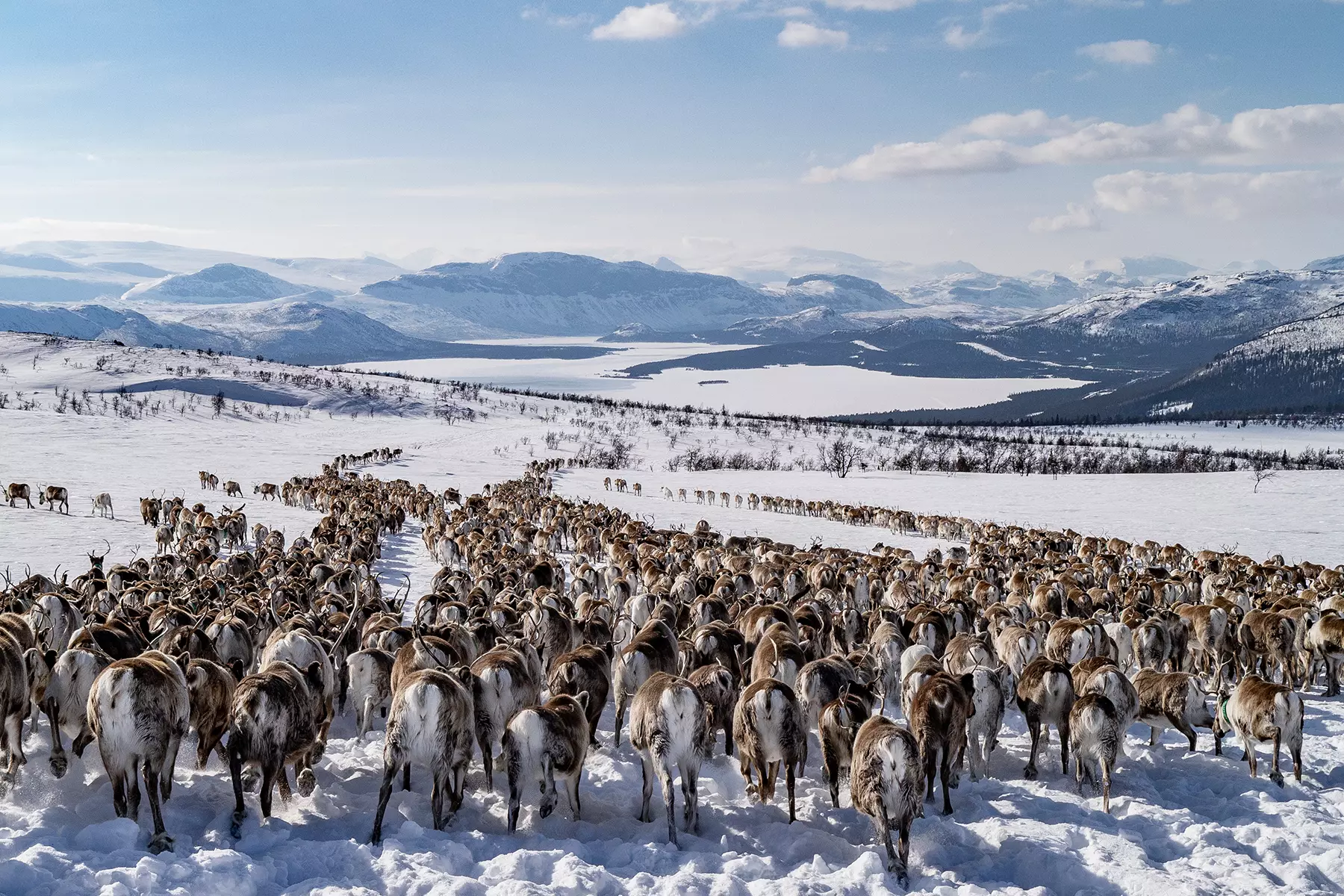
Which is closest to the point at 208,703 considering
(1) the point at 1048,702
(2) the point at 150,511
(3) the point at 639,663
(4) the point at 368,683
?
(4) the point at 368,683

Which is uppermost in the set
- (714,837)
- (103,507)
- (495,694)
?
(495,694)

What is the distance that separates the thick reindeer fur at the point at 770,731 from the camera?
9.05 m

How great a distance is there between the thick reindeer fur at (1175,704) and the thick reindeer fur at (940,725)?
10.6 ft

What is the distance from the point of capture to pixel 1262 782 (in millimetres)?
10227

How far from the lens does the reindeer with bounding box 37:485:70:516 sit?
33031mm

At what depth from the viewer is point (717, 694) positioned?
10625 mm

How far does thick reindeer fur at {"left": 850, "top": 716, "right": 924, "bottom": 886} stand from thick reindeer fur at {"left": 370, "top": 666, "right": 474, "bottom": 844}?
12.2 ft

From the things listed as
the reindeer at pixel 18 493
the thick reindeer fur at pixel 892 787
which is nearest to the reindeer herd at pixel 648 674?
the thick reindeer fur at pixel 892 787

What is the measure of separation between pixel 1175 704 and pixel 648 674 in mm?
6432

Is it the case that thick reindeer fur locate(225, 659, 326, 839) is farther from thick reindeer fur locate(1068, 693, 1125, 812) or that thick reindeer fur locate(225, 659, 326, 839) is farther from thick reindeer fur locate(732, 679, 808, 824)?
thick reindeer fur locate(1068, 693, 1125, 812)

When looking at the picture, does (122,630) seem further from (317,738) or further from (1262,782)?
(1262,782)

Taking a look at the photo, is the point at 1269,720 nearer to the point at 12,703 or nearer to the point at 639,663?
the point at 639,663

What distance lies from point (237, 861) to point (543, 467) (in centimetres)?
5568

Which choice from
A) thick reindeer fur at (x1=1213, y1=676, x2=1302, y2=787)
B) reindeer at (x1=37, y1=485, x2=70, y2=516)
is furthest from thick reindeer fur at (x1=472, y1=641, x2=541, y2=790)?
reindeer at (x1=37, y1=485, x2=70, y2=516)
